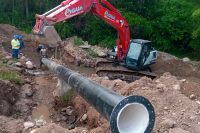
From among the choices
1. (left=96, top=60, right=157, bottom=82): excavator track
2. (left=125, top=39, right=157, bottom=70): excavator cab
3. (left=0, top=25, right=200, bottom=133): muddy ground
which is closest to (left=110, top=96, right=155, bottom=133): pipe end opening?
(left=0, top=25, right=200, bottom=133): muddy ground

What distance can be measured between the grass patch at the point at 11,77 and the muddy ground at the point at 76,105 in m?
0.19

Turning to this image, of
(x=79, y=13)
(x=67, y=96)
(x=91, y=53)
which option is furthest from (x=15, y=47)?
(x=67, y=96)

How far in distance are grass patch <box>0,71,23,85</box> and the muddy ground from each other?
0.19 metres

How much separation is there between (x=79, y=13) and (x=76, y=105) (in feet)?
12.7

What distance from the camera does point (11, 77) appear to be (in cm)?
1288

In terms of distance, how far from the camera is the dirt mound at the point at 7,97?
36.4ft

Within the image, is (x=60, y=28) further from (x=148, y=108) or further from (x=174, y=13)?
(x=148, y=108)

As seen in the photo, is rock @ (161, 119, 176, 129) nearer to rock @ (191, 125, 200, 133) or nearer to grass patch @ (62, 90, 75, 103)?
rock @ (191, 125, 200, 133)

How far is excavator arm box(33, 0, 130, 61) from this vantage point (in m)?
12.7

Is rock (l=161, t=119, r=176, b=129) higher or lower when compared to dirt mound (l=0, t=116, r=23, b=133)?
higher

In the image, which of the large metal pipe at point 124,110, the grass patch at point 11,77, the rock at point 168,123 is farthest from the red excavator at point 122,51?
the large metal pipe at point 124,110

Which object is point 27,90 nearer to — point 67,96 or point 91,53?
point 67,96

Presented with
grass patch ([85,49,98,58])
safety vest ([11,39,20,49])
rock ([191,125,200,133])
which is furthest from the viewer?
grass patch ([85,49,98,58])

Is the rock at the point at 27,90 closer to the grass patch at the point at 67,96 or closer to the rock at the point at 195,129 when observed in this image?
the grass patch at the point at 67,96
